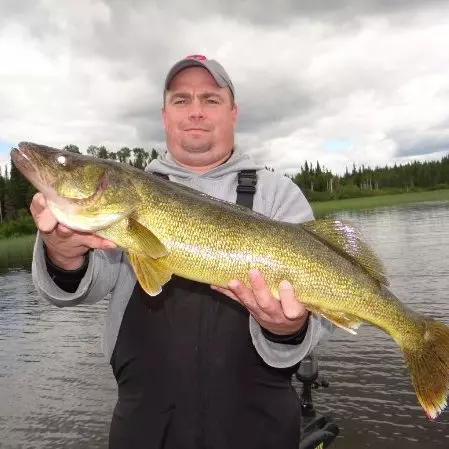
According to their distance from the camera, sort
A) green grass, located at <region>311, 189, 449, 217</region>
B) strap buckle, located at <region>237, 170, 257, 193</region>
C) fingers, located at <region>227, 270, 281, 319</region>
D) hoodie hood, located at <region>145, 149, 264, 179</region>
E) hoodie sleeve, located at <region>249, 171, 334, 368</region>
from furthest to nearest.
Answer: green grass, located at <region>311, 189, 449, 217</region> < hoodie hood, located at <region>145, 149, 264, 179</region> < strap buckle, located at <region>237, 170, 257, 193</region> < hoodie sleeve, located at <region>249, 171, 334, 368</region> < fingers, located at <region>227, 270, 281, 319</region>

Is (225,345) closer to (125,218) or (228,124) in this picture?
(125,218)

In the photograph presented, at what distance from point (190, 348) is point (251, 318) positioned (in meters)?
0.52

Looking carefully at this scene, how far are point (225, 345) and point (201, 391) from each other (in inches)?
14.8

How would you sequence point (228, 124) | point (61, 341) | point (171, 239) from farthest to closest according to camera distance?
point (61, 341), point (228, 124), point (171, 239)

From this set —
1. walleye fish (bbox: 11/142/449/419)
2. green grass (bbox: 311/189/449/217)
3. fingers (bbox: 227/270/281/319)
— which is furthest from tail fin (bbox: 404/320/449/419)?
green grass (bbox: 311/189/449/217)

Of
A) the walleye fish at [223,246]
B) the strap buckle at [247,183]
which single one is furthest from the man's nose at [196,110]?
the walleye fish at [223,246]

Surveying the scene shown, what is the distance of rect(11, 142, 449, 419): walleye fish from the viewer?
3.42 meters

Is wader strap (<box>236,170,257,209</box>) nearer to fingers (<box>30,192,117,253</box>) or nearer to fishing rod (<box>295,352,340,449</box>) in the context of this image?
fingers (<box>30,192,117,253</box>)

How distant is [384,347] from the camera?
36.6 feet

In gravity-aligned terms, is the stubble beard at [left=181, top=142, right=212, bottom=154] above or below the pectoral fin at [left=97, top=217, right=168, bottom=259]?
above

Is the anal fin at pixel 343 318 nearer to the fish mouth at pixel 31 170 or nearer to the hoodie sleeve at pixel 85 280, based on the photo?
the hoodie sleeve at pixel 85 280

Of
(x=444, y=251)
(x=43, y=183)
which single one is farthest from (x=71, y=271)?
(x=444, y=251)

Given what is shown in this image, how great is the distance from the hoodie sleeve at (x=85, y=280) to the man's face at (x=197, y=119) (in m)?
1.19

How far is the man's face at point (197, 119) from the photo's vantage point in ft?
14.0
